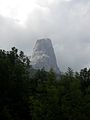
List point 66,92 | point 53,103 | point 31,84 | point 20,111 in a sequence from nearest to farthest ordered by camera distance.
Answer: point 53,103 → point 66,92 → point 20,111 → point 31,84

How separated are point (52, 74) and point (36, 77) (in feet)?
61.4

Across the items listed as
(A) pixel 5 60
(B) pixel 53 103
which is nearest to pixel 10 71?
(A) pixel 5 60

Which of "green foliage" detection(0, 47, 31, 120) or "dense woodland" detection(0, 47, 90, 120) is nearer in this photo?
"dense woodland" detection(0, 47, 90, 120)

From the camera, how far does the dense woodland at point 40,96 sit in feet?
182

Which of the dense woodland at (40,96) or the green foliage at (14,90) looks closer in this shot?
the dense woodland at (40,96)

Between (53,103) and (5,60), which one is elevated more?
(5,60)

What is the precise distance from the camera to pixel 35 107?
55969 millimetres

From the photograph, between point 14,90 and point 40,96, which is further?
point 14,90

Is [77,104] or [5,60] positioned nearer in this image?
[77,104]

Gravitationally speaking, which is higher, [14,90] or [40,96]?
[14,90]

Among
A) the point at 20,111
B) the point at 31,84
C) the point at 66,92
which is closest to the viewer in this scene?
the point at 66,92

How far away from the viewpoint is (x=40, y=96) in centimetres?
5791

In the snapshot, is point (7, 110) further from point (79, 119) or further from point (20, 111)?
point (79, 119)

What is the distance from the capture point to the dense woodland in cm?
5553
